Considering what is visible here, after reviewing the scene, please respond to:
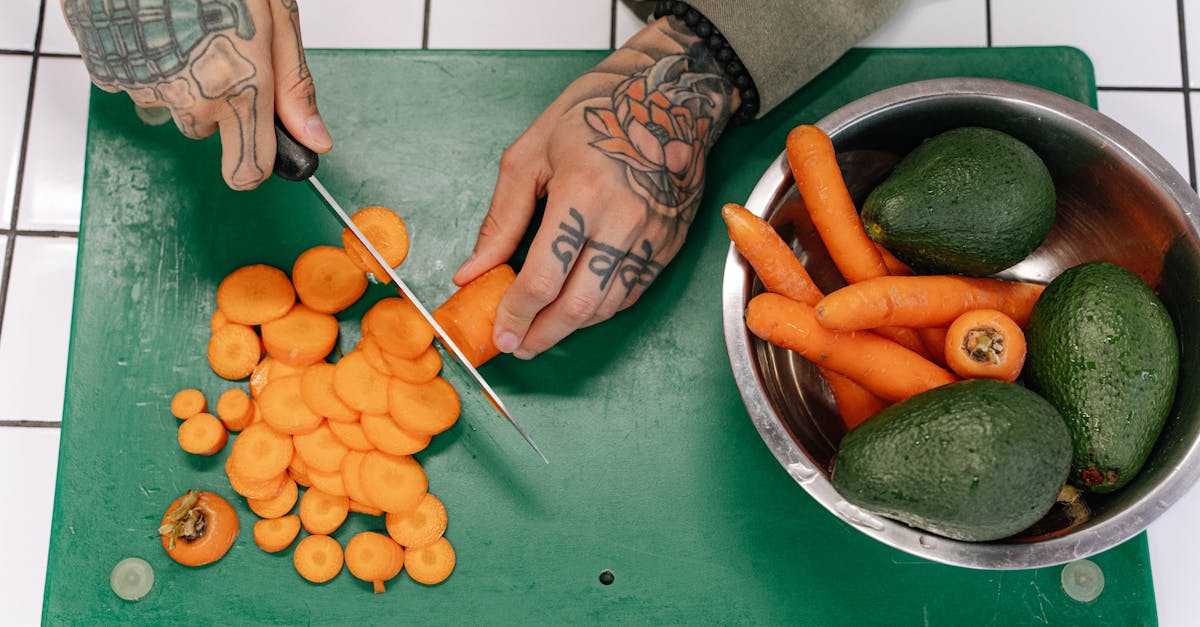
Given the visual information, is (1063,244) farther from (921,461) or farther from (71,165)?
(71,165)

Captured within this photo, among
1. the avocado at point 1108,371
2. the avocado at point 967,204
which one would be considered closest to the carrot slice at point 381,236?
the avocado at point 967,204

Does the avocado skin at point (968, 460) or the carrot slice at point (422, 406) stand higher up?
the avocado skin at point (968, 460)

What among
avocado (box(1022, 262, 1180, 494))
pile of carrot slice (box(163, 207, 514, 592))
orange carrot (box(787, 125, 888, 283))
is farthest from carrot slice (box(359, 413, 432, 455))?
avocado (box(1022, 262, 1180, 494))

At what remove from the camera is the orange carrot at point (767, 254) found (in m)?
0.85

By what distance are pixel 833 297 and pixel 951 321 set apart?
0.14 metres

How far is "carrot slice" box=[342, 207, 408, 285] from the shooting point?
101 cm

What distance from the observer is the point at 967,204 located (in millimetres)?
835

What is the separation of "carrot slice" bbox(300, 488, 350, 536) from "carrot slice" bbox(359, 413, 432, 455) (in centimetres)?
9

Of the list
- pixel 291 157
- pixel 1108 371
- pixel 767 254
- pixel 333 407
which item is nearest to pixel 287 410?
pixel 333 407

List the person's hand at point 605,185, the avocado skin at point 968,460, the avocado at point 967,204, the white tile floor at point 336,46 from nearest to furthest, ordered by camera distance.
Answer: the avocado skin at point 968,460, the avocado at point 967,204, the person's hand at point 605,185, the white tile floor at point 336,46

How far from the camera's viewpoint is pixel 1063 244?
3.31 ft

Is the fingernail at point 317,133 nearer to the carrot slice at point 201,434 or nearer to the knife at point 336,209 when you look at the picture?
the knife at point 336,209

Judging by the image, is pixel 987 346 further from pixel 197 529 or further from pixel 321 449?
pixel 197 529

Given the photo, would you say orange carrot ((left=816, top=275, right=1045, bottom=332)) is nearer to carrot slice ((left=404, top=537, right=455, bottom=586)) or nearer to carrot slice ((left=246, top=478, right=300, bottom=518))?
carrot slice ((left=404, top=537, right=455, bottom=586))
